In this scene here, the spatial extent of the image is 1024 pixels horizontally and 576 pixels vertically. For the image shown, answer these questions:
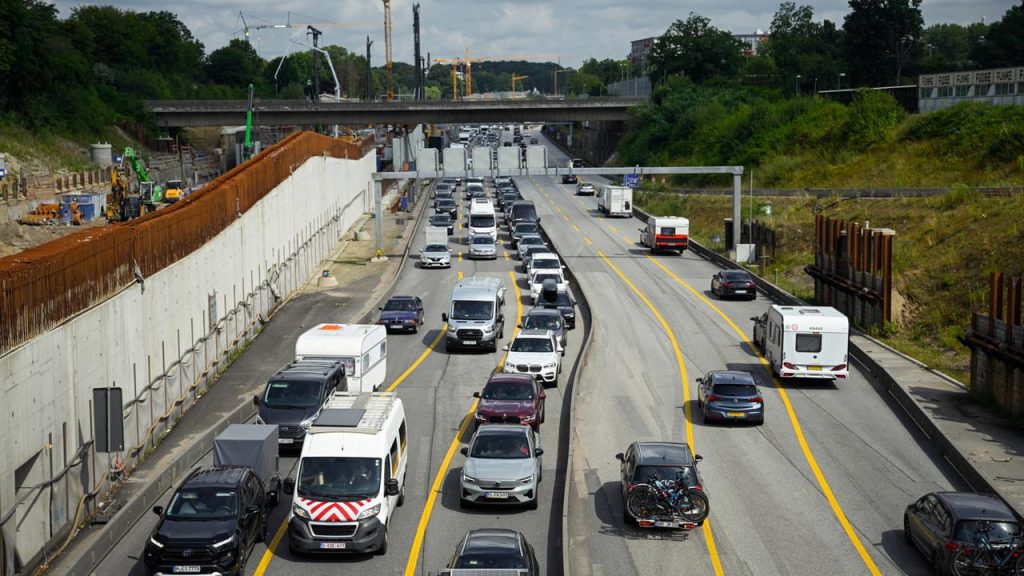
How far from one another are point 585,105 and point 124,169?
5616 centimetres

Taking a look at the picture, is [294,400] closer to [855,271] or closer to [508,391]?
[508,391]

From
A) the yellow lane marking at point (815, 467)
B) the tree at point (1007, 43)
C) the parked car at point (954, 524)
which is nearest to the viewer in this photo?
the parked car at point (954, 524)

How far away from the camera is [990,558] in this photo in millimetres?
20766

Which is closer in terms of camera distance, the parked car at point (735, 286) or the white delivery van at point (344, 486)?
the white delivery van at point (344, 486)

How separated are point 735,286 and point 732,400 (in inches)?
991

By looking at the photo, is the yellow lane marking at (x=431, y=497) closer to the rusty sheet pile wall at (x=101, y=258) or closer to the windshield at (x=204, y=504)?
the windshield at (x=204, y=504)

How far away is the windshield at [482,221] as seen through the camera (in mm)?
79062

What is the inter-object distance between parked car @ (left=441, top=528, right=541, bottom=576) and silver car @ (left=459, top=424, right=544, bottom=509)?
496 centimetres

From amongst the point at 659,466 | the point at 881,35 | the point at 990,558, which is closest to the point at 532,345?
the point at 659,466

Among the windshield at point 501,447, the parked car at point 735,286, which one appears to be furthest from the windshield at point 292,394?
the parked car at point 735,286

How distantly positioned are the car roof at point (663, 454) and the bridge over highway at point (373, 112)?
99.6 metres

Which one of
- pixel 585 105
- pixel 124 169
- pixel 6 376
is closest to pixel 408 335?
pixel 6 376

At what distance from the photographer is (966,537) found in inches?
826

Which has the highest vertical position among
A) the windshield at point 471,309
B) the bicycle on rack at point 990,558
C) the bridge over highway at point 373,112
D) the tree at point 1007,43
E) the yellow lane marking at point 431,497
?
the tree at point 1007,43
